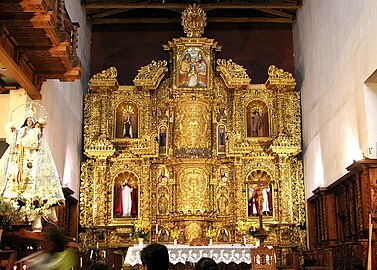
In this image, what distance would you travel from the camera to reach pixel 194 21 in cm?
2244

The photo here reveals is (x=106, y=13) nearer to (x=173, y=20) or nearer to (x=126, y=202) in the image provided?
(x=173, y=20)

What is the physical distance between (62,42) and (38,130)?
1.96m

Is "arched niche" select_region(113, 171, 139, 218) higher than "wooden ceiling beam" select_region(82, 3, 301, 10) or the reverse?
the reverse

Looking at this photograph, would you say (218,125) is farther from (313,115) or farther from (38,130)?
(38,130)

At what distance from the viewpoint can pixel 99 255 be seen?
67.7 feet

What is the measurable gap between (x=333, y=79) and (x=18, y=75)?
888 cm

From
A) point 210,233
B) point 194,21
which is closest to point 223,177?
point 210,233

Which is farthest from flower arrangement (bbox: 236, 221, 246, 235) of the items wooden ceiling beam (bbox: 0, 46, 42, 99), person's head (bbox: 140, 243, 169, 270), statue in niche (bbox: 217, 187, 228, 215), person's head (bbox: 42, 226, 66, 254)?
person's head (bbox: 140, 243, 169, 270)

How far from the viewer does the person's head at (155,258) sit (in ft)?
16.3

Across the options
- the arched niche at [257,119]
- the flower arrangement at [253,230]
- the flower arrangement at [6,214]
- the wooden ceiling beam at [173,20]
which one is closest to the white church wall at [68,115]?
the wooden ceiling beam at [173,20]

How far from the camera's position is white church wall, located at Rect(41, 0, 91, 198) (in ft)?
57.1

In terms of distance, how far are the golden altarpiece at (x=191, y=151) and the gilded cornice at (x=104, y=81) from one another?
36 millimetres

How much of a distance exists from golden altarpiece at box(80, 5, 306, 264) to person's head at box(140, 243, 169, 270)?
52.1 ft

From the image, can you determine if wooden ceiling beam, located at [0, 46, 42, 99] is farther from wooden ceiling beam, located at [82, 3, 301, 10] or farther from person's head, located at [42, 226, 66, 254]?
wooden ceiling beam, located at [82, 3, 301, 10]
